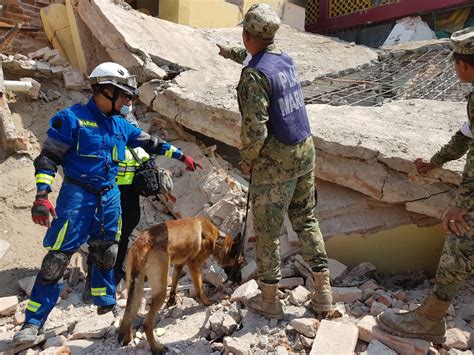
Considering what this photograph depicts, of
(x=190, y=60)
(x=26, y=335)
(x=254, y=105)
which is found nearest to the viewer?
(x=254, y=105)

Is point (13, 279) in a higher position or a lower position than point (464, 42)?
lower

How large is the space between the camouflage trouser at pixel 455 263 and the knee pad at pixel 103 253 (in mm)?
2307

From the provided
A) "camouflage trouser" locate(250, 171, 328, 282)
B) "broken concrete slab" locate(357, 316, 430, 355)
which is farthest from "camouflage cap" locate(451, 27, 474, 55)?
"broken concrete slab" locate(357, 316, 430, 355)

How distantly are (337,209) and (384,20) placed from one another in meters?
9.25

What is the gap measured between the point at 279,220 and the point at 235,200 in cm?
164

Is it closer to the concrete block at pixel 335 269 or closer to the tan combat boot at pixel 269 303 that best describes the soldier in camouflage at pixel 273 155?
the tan combat boot at pixel 269 303

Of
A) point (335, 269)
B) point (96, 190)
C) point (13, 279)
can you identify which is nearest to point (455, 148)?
point (335, 269)

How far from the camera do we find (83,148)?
3.16 meters

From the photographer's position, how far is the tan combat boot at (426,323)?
2789 millimetres

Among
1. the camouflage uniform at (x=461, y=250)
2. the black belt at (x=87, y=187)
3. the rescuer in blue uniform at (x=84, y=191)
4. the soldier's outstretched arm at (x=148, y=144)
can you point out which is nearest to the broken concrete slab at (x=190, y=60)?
the soldier's outstretched arm at (x=148, y=144)

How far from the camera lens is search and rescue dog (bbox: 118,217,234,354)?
116 inches

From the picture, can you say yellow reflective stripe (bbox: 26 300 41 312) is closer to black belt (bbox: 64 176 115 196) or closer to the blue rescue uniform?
the blue rescue uniform

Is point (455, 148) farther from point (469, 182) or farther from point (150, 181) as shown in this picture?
point (150, 181)

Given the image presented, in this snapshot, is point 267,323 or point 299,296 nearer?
point 267,323
